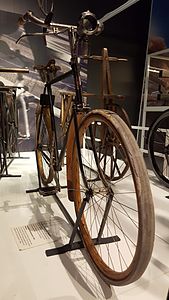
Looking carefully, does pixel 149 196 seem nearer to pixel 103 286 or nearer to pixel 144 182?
pixel 144 182

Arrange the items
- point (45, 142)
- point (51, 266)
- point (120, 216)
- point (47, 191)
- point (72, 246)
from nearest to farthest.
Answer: point (51, 266), point (72, 246), point (120, 216), point (47, 191), point (45, 142)

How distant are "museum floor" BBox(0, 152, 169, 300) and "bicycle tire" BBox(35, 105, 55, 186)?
→ 1.25ft

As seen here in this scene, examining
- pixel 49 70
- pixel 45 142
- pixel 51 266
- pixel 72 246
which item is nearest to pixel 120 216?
pixel 72 246

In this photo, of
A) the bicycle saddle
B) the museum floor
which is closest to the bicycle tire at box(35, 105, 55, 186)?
the bicycle saddle

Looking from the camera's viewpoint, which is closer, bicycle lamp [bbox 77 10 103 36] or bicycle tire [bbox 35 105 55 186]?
bicycle lamp [bbox 77 10 103 36]

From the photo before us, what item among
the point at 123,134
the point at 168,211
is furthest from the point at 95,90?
the point at 123,134

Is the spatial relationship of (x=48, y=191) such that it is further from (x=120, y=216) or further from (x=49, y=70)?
(x=49, y=70)

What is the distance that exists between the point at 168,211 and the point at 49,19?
1.82 m

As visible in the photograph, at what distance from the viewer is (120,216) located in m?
2.04

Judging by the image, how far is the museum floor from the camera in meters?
1.17

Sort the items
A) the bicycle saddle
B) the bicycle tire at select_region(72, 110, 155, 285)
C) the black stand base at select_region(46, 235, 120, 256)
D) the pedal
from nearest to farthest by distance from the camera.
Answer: the bicycle tire at select_region(72, 110, 155, 285) < the black stand base at select_region(46, 235, 120, 256) < the bicycle saddle < the pedal

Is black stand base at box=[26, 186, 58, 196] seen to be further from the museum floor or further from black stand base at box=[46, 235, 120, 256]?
black stand base at box=[46, 235, 120, 256]

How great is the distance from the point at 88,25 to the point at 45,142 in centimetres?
126

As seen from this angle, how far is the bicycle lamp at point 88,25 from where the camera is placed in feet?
4.42
